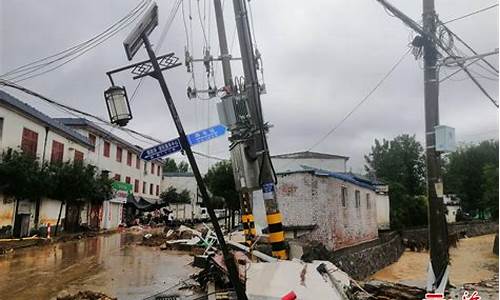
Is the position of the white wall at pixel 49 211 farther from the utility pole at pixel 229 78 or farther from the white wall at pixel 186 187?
the white wall at pixel 186 187

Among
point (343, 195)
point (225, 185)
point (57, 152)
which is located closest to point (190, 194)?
point (225, 185)

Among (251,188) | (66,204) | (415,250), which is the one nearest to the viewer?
(251,188)

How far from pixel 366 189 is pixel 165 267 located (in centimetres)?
1307

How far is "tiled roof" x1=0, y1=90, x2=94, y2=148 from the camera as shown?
18766 mm

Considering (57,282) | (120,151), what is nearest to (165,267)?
(57,282)

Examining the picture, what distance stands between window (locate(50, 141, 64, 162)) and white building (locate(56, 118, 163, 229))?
391 centimetres

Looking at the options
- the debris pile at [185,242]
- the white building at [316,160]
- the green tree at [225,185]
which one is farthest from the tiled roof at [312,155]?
the debris pile at [185,242]

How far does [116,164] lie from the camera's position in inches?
1443

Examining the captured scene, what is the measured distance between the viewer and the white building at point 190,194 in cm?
4722

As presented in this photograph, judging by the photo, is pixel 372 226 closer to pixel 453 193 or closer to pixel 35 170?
pixel 35 170

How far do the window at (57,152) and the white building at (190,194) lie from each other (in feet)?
73.8

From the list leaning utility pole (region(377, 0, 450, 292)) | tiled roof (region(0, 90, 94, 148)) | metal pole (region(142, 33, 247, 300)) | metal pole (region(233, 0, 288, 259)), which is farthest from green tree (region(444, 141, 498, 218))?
metal pole (region(142, 33, 247, 300))

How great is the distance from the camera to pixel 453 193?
4834cm

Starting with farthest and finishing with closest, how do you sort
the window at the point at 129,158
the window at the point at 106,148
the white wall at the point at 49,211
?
the window at the point at 129,158 → the window at the point at 106,148 → the white wall at the point at 49,211
